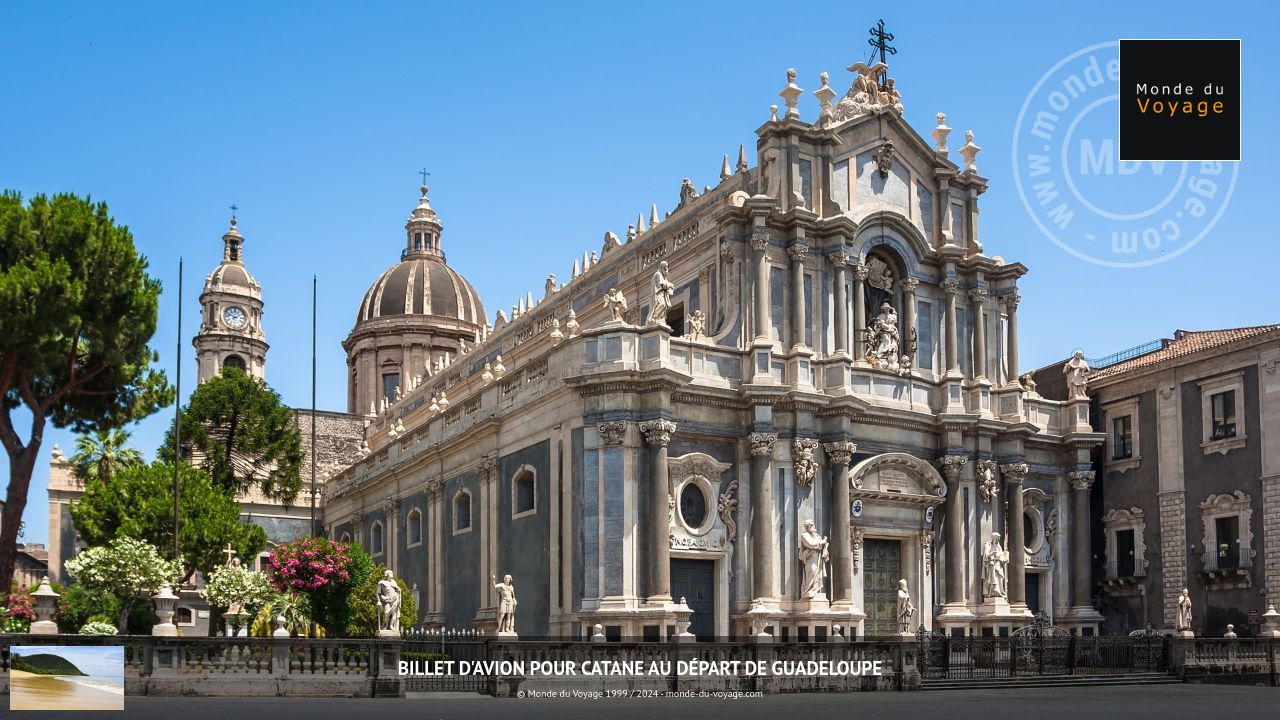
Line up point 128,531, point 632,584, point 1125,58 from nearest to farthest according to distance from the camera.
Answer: point 1125,58 → point 632,584 → point 128,531

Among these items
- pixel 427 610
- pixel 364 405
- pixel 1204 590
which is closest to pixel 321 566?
pixel 427 610

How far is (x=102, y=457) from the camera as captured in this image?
201 feet

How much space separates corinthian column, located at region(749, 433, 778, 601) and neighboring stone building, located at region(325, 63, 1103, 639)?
0.07 m

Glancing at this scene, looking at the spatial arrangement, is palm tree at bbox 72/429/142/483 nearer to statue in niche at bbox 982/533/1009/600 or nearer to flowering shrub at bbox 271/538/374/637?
flowering shrub at bbox 271/538/374/637

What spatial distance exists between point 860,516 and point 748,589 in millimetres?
4571

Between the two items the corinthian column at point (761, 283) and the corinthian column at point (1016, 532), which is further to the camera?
the corinthian column at point (1016, 532)

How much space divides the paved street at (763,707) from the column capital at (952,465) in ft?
41.6

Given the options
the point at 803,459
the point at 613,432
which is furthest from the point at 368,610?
the point at 803,459

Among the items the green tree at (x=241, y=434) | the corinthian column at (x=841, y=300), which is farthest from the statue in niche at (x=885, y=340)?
the green tree at (x=241, y=434)

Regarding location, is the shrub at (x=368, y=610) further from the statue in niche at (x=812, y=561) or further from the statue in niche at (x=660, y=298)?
the statue in niche at (x=812, y=561)

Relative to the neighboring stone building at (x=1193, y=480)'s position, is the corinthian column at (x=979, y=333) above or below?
above

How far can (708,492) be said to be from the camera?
125 ft

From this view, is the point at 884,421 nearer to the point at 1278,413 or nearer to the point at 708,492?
the point at 708,492

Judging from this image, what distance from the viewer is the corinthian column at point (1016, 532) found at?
143ft
